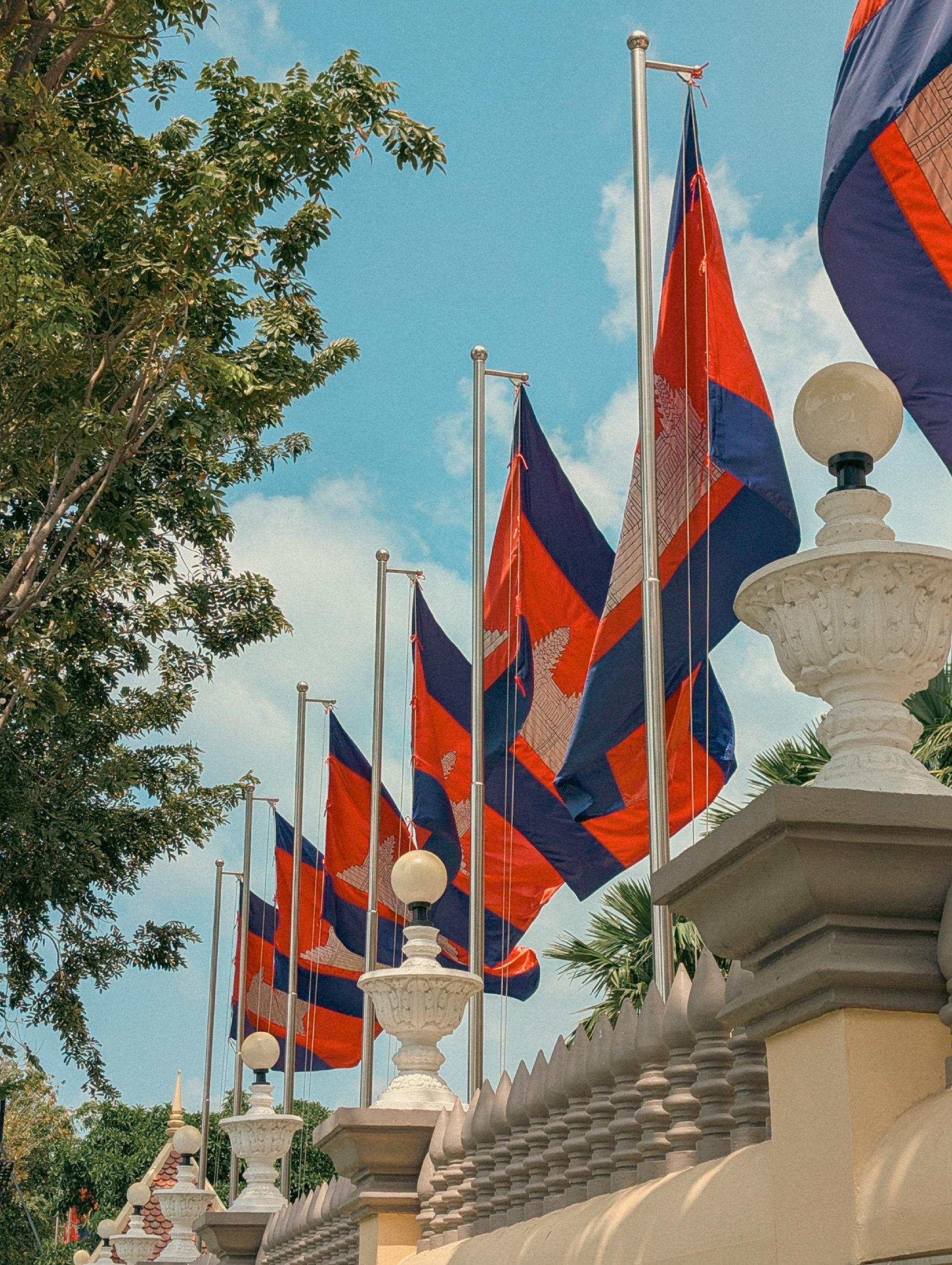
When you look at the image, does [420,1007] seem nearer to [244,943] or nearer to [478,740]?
[478,740]

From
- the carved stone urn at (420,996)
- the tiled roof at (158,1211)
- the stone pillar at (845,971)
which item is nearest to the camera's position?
the stone pillar at (845,971)

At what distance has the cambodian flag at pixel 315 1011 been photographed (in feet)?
75.2

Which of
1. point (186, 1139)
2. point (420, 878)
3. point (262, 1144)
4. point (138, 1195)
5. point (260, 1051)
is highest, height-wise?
point (420, 878)

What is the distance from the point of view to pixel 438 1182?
7117mm

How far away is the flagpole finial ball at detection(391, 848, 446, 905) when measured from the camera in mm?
7977

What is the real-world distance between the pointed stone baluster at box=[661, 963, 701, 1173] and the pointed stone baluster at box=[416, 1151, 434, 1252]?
306 cm

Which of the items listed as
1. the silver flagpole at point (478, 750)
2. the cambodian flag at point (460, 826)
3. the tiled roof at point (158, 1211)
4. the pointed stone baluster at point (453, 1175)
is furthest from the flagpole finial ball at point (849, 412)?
the tiled roof at point (158, 1211)

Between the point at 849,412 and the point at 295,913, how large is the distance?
1936cm

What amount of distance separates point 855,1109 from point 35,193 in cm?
1006

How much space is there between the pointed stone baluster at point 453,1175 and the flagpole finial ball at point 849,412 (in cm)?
395

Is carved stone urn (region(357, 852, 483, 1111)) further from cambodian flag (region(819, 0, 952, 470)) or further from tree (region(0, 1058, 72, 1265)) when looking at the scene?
tree (region(0, 1058, 72, 1265))

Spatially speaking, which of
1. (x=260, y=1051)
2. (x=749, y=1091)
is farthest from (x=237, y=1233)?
(x=749, y=1091)

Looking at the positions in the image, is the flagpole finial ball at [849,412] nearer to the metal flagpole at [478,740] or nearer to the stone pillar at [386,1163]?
the stone pillar at [386,1163]

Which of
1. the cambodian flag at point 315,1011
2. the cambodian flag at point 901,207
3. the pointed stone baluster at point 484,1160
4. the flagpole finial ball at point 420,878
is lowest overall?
the pointed stone baluster at point 484,1160
